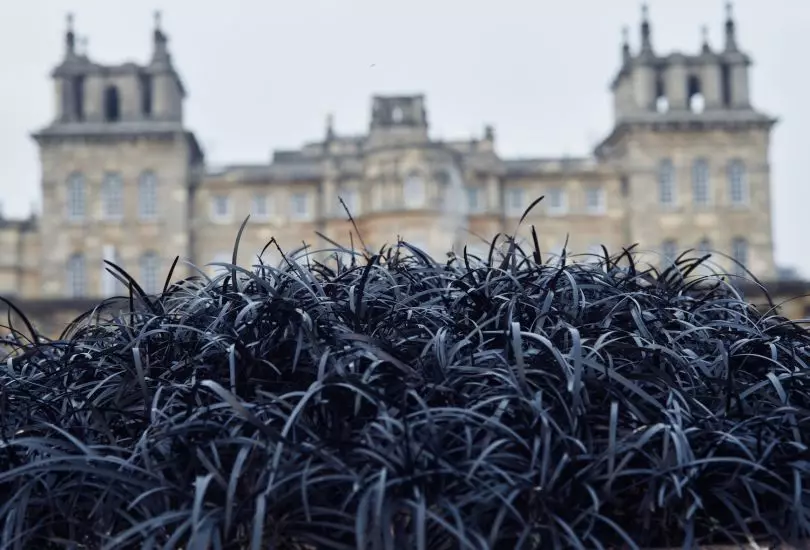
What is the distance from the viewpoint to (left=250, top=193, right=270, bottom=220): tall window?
48125mm

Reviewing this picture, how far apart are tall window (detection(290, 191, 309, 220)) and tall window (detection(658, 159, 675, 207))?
50.5ft

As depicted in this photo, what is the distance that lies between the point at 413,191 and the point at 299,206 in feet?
20.8

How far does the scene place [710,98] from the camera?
4791cm

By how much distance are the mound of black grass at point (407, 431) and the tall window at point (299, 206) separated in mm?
43882

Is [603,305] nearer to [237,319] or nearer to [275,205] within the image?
[237,319]

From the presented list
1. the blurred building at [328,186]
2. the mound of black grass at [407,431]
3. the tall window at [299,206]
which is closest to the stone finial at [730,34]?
the blurred building at [328,186]

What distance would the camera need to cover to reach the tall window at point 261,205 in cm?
4812

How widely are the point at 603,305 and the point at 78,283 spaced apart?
45.1 m

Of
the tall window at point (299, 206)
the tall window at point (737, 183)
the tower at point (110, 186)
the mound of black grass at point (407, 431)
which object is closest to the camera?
the mound of black grass at point (407, 431)

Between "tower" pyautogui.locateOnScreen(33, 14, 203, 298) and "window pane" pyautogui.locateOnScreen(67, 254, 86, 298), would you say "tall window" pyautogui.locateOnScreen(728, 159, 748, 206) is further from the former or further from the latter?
"window pane" pyautogui.locateOnScreen(67, 254, 86, 298)

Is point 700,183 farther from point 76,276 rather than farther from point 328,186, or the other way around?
point 76,276

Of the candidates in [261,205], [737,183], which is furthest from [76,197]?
[737,183]

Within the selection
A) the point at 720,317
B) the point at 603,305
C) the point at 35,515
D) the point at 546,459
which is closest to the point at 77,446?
the point at 35,515

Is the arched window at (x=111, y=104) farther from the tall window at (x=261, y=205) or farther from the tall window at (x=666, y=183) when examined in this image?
the tall window at (x=666, y=183)
